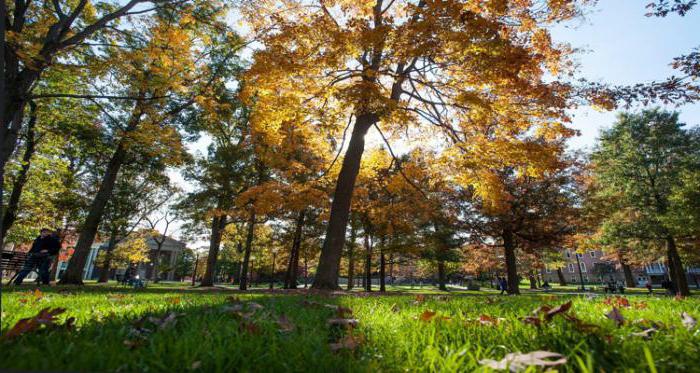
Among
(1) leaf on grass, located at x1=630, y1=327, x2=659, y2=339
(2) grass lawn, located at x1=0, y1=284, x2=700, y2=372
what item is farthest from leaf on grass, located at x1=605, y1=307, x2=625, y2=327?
(1) leaf on grass, located at x1=630, y1=327, x2=659, y2=339

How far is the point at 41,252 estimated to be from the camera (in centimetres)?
960

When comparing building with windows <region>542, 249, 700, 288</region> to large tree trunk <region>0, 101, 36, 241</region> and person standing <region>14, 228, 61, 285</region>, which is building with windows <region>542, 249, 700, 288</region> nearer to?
person standing <region>14, 228, 61, 285</region>

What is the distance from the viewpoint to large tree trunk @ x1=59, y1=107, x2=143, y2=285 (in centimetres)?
1227

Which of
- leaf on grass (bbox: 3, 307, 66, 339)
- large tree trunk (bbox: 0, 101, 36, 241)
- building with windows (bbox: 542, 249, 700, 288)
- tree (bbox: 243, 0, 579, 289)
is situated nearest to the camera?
leaf on grass (bbox: 3, 307, 66, 339)

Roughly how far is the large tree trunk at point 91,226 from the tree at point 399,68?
250 inches

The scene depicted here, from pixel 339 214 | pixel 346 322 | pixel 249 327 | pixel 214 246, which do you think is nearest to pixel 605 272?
pixel 214 246

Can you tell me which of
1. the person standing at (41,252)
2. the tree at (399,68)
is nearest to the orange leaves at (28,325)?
the tree at (399,68)

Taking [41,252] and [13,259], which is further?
[13,259]

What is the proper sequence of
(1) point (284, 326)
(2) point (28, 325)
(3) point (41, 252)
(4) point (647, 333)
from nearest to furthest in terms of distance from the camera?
(2) point (28, 325) → (4) point (647, 333) → (1) point (284, 326) → (3) point (41, 252)

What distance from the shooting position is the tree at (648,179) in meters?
21.8

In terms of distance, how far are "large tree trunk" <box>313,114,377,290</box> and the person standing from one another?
807 cm

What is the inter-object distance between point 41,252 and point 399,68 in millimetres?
11816

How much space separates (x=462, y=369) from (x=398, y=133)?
12.2 meters

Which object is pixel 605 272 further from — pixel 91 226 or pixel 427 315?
pixel 427 315
